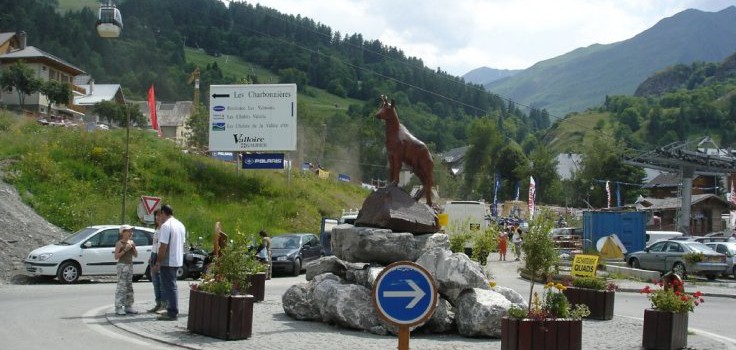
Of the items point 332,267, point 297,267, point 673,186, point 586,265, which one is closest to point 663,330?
point 332,267

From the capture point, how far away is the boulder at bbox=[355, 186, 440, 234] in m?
13.8

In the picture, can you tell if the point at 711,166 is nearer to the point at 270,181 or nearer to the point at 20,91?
the point at 270,181

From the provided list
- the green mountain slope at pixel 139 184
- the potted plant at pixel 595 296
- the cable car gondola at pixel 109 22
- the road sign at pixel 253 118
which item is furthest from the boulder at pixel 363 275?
the road sign at pixel 253 118

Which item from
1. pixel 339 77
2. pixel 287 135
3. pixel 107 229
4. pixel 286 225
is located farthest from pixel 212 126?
pixel 339 77

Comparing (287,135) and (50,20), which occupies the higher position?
(50,20)

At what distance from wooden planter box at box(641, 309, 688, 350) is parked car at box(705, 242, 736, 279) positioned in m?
19.3

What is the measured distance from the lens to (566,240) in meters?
41.8

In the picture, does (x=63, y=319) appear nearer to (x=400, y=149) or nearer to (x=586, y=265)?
(x=400, y=149)

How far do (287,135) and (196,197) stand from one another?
5.88 m

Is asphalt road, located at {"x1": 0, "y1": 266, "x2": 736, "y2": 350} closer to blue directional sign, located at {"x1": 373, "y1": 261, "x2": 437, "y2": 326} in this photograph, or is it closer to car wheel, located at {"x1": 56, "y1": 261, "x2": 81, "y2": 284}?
car wheel, located at {"x1": 56, "y1": 261, "x2": 81, "y2": 284}

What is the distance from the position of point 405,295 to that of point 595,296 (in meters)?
10.8

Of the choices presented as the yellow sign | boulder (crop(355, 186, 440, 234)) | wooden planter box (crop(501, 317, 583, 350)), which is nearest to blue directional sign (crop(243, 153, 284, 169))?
the yellow sign

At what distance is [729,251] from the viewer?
2922 cm

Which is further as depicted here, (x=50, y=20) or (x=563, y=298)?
(x=50, y=20)
